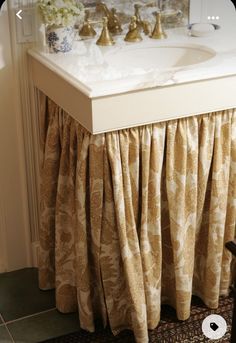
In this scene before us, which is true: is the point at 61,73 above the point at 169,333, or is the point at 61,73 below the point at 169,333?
above

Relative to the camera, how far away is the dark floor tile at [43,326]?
7.47ft

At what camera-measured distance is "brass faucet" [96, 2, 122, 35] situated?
2309mm

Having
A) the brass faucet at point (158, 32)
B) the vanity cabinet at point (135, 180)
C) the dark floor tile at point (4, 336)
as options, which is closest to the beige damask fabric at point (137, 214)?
the vanity cabinet at point (135, 180)

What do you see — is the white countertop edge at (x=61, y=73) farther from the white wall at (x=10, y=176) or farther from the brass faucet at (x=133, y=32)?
the brass faucet at (x=133, y=32)

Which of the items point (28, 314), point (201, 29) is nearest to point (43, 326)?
point (28, 314)

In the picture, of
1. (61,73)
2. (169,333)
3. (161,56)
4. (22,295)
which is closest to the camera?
(61,73)

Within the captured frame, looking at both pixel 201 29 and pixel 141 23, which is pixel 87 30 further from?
pixel 201 29

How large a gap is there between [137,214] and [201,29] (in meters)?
0.86

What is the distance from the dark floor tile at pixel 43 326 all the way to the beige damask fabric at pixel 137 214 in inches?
2.3

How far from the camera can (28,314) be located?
7.84 feet

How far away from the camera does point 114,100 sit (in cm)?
185

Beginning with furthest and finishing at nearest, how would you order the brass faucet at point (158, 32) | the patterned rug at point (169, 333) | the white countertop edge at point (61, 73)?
the brass faucet at point (158, 32) < the patterned rug at point (169, 333) < the white countertop edge at point (61, 73)

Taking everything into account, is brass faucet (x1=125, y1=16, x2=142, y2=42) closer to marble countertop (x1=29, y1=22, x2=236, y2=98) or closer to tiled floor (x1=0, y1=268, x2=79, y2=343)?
marble countertop (x1=29, y1=22, x2=236, y2=98)

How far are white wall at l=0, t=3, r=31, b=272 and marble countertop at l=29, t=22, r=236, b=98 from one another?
14 centimetres
